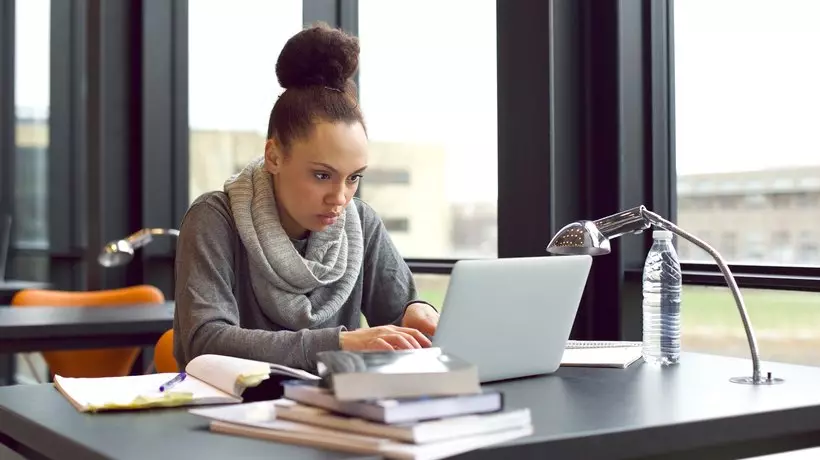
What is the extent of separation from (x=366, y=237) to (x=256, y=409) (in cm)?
97

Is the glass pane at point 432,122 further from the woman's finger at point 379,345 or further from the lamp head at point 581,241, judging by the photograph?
the woman's finger at point 379,345

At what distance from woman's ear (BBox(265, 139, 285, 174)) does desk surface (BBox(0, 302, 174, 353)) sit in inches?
38.5

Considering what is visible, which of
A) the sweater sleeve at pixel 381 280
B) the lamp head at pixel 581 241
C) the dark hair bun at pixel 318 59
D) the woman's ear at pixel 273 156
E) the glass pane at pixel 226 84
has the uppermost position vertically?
the glass pane at pixel 226 84

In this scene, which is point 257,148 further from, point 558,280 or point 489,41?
point 558,280

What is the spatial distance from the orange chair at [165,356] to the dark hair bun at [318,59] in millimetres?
819

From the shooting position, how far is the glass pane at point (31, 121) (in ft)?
19.5

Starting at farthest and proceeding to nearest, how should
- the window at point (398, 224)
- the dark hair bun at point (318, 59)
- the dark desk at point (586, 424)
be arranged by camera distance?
the window at point (398, 224), the dark hair bun at point (318, 59), the dark desk at point (586, 424)

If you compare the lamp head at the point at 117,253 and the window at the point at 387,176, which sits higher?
the window at the point at 387,176

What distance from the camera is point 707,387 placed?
5.60 feet

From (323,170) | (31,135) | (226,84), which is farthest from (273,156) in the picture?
(31,135)

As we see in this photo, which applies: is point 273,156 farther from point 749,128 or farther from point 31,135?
point 31,135

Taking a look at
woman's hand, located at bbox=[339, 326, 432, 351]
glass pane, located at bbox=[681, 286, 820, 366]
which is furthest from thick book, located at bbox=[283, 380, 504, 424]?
glass pane, located at bbox=[681, 286, 820, 366]

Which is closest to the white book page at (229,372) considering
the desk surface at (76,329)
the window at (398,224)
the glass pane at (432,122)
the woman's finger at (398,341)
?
the woman's finger at (398,341)

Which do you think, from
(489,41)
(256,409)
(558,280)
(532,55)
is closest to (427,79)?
(489,41)
